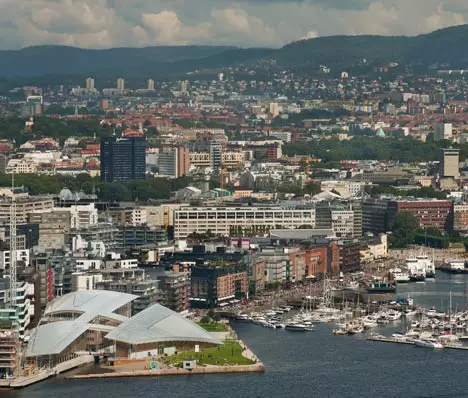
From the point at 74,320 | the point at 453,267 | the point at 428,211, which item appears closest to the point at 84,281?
the point at 74,320

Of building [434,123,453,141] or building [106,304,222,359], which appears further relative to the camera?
building [434,123,453,141]

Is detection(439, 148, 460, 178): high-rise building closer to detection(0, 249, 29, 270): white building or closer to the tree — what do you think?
the tree

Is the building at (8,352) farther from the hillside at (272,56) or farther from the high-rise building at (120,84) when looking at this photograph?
the high-rise building at (120,84)

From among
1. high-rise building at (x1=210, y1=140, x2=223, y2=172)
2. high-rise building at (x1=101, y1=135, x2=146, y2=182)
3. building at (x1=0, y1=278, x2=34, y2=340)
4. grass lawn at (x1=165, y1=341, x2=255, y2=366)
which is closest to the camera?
grass lawn at (x1=165, y1=341, x2=255, y2=366)

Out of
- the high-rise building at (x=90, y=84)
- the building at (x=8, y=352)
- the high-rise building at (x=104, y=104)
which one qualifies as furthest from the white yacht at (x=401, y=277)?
the high-rise building at (x=90, y=84)

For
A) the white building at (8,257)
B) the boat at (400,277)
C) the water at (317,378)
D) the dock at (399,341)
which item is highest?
the white building at (8,257)

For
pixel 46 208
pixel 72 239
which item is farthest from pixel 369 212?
pixel 72 239

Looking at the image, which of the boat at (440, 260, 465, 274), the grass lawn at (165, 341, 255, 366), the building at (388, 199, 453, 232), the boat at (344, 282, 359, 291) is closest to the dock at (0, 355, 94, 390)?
the grass lawn at (165, 341, 255, 366)

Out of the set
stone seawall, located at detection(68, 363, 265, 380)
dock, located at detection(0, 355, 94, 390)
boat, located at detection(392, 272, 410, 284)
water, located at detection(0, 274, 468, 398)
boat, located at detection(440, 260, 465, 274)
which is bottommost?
boat, located at detection(440, 260, 465, 274)
